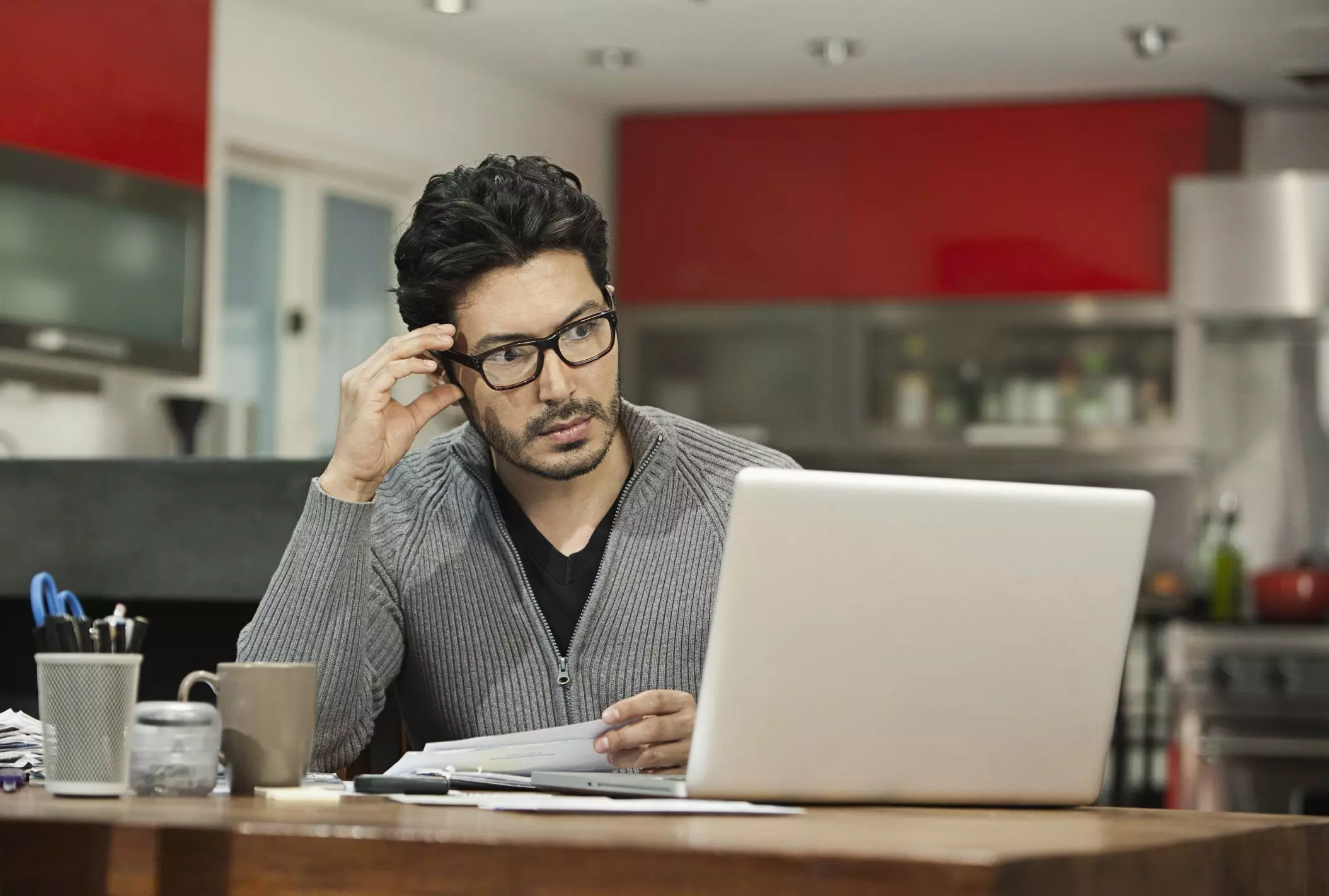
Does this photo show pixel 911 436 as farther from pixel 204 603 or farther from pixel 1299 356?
pixel 204 603

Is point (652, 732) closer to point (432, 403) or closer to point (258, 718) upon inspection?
point (258, 718)

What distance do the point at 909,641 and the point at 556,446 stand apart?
0.72m

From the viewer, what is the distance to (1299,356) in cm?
595

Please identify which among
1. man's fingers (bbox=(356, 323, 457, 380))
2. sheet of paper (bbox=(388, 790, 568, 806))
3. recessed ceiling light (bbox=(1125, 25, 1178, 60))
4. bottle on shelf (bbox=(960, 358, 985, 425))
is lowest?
sheet of paper (bbox=(388, 790, 568, 806))

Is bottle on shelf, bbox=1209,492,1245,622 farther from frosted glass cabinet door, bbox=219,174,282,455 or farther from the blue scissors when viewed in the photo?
the blue scissors

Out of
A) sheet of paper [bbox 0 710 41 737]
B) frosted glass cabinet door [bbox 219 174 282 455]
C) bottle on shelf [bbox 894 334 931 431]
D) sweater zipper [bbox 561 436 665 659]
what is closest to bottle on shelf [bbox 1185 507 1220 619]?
bottle on shelf [bbox 894 334 931 431]

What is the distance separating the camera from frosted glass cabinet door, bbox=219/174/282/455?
16.6 feet

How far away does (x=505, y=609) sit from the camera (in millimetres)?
2035

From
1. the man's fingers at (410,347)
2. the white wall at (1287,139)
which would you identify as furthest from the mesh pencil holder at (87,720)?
the white wall at (1287,139)

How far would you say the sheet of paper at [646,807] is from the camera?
1.32 m

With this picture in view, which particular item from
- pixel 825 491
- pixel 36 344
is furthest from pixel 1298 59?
pixel 825 491

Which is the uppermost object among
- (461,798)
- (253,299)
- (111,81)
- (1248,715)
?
(111,81)

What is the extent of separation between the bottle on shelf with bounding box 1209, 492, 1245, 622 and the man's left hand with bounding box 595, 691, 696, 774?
4.18 m

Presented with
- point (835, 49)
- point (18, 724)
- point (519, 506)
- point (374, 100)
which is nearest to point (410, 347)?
point (519, 506)
